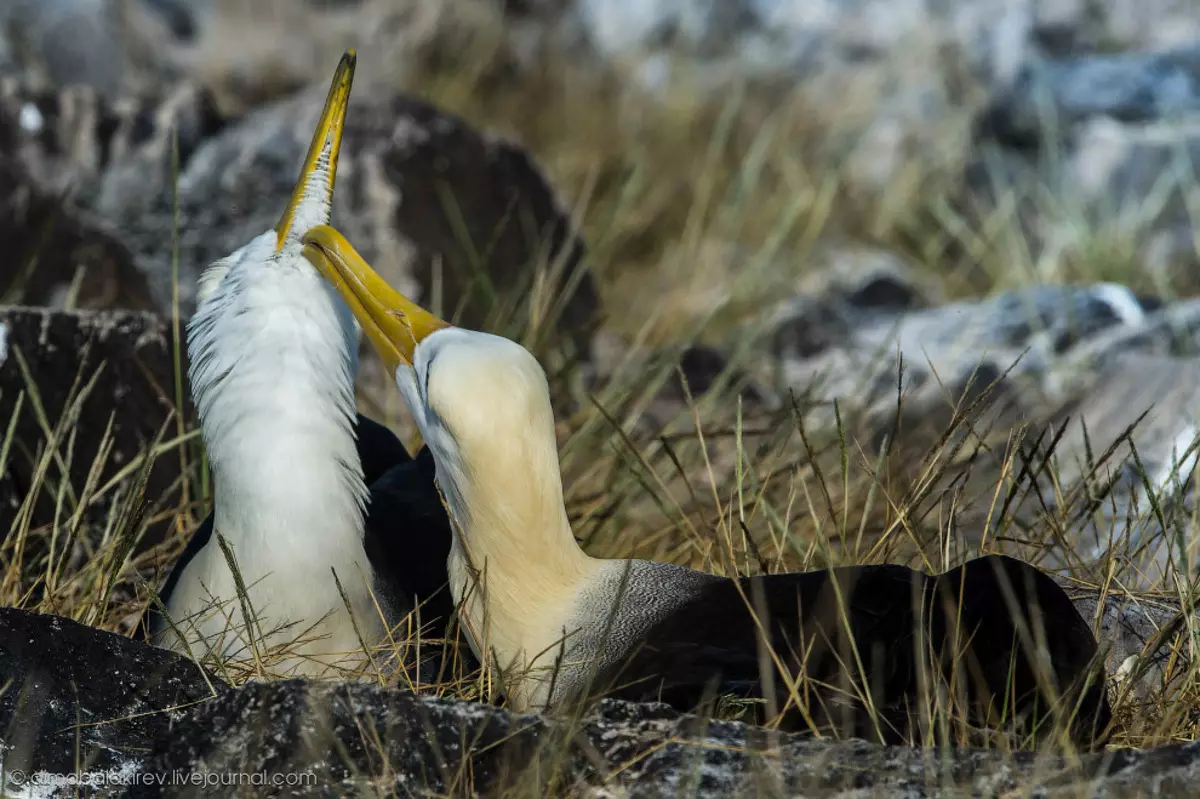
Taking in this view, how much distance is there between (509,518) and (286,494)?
1.38 feet

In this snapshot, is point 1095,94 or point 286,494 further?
point 1095,94

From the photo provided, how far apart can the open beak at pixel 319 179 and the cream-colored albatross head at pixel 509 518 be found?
396 mm

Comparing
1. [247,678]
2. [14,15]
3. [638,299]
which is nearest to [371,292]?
[247,678]

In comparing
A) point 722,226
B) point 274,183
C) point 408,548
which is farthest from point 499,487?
point 722,226

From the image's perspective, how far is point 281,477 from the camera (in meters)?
2.59

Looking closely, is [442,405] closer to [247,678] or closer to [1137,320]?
[247,678]

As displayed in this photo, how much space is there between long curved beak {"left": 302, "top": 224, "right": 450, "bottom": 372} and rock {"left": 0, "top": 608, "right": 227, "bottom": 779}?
58 cm

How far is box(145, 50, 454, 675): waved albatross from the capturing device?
2598 millimetres

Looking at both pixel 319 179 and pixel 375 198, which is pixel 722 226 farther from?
pixel 319 179

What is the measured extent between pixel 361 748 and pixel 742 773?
0.49 meters

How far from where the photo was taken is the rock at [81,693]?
7.32 ft

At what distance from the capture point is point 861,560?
9.45 ft

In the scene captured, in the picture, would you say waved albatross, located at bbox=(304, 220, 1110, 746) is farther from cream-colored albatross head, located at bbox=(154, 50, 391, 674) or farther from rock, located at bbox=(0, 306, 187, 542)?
rock, located at bbox=(0, 306, 187, 542)

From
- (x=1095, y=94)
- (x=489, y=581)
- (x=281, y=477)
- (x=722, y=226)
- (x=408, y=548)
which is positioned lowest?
(x=489, y=581)
